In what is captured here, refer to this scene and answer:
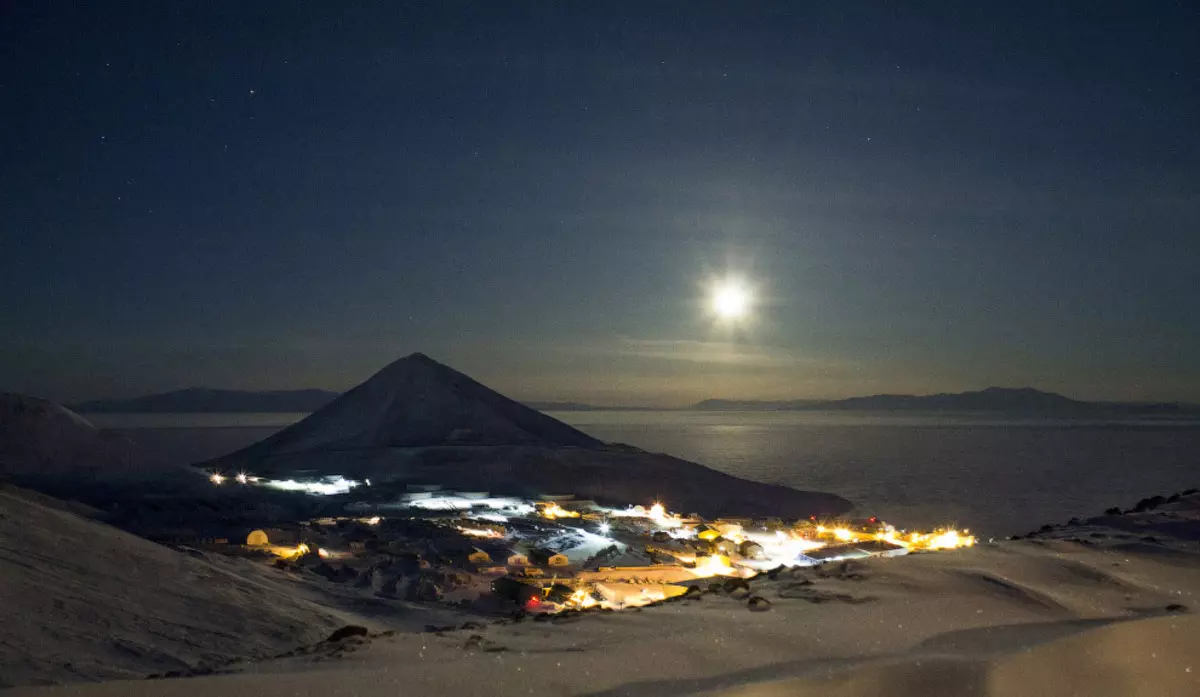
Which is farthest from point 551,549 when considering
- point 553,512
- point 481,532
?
point 553,512

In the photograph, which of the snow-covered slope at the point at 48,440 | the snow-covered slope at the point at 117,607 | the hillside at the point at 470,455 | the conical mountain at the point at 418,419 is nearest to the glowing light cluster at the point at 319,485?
the hillside at the point at 470,455

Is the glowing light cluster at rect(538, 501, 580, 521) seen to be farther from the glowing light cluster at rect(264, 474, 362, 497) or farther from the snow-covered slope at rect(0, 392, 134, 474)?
the snow-covered slope at rect(0, 392, 134, 474)

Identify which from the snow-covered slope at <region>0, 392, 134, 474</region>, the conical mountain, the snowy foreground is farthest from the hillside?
the snowy foreground

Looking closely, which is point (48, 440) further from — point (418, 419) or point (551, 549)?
point (551, 549)

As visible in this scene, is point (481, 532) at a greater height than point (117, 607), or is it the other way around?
point (117, 607)

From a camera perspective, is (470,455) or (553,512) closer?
(553,512)

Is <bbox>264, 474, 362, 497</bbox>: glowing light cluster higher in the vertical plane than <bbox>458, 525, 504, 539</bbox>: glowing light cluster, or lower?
lower

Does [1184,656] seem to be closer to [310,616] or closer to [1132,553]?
[1132,553]
